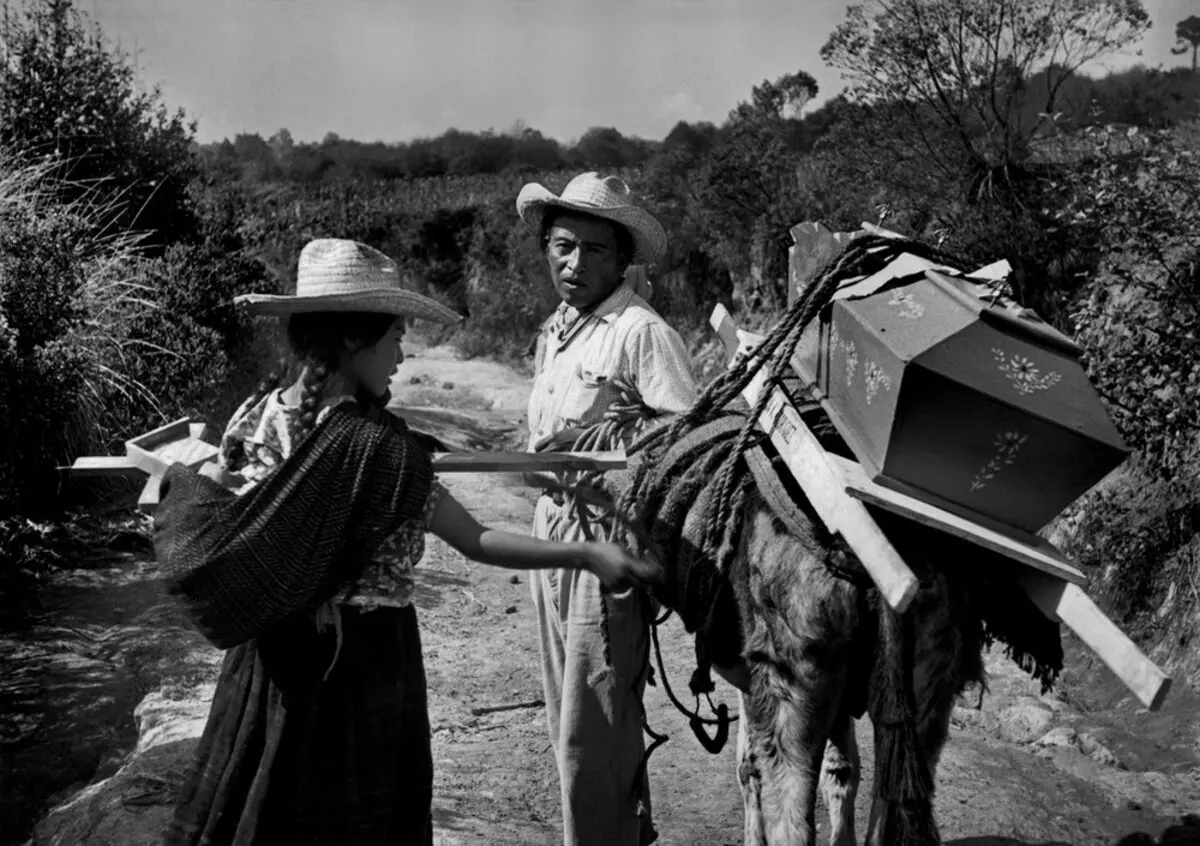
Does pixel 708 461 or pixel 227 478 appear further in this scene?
pixel 708 461

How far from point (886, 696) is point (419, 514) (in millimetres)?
1240

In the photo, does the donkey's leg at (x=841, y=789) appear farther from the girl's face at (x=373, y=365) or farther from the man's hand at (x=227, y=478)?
the man's hand at (x=227, y=478)

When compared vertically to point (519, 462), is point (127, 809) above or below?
below

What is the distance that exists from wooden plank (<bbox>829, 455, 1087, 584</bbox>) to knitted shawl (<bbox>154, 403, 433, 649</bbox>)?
1039 millimetres

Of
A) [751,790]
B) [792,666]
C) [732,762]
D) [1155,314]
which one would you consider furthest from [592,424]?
[1155,314]

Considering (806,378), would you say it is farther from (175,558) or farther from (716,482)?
(175,558)

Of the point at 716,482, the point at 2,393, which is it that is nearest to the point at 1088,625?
the point at 716,482

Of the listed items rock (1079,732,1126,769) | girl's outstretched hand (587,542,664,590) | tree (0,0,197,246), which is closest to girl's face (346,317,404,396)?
girl's outstretched hand (587,542,664,590)

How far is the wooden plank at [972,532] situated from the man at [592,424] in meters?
1.16

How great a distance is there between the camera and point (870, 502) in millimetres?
2602

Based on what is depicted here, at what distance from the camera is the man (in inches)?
145

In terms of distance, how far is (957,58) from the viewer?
517 inches

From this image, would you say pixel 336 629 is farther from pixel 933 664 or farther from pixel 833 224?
pixel 833 224

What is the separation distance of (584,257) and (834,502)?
5.22ft
